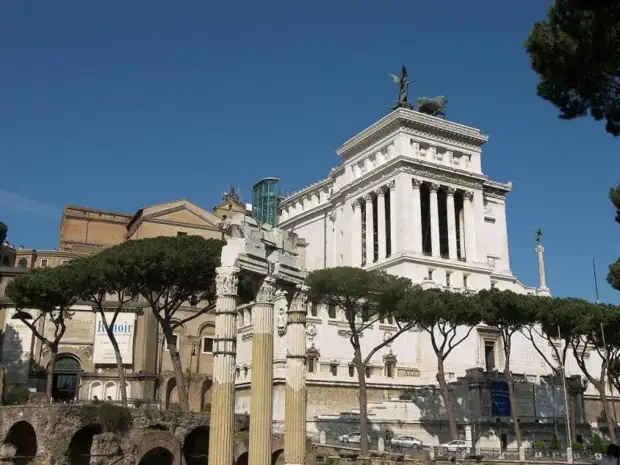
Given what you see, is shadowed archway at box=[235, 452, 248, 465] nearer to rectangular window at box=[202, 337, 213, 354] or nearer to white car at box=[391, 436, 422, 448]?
white car at box=[391, 436, 422, 448]

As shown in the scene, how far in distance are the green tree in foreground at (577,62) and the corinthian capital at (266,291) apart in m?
8.80

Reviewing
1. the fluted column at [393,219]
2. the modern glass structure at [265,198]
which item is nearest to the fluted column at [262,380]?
the fluted column at [393,219]

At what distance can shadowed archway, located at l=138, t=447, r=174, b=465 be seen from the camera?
32019 mm

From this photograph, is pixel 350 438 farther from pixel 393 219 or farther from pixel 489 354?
pixel 393 219

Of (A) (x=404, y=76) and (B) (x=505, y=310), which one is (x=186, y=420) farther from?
(A) (x=404, y=76)

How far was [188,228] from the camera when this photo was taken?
53.3 meters

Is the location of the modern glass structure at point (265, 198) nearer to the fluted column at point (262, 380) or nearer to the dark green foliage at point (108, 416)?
the dark green foliage at point (108, 416)

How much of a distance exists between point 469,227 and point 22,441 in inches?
1454

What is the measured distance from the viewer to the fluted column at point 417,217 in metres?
53.7

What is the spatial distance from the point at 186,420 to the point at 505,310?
1844 centimetres

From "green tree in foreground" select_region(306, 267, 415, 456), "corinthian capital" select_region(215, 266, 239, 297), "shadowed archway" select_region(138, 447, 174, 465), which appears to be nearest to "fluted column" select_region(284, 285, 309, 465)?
"corinthian capital" select_region(215, 266, 239, 297)

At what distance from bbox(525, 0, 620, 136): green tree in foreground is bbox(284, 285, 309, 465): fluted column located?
9055 mm

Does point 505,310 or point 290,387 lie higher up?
point 505,310

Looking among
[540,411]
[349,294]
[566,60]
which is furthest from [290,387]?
[540,411]
